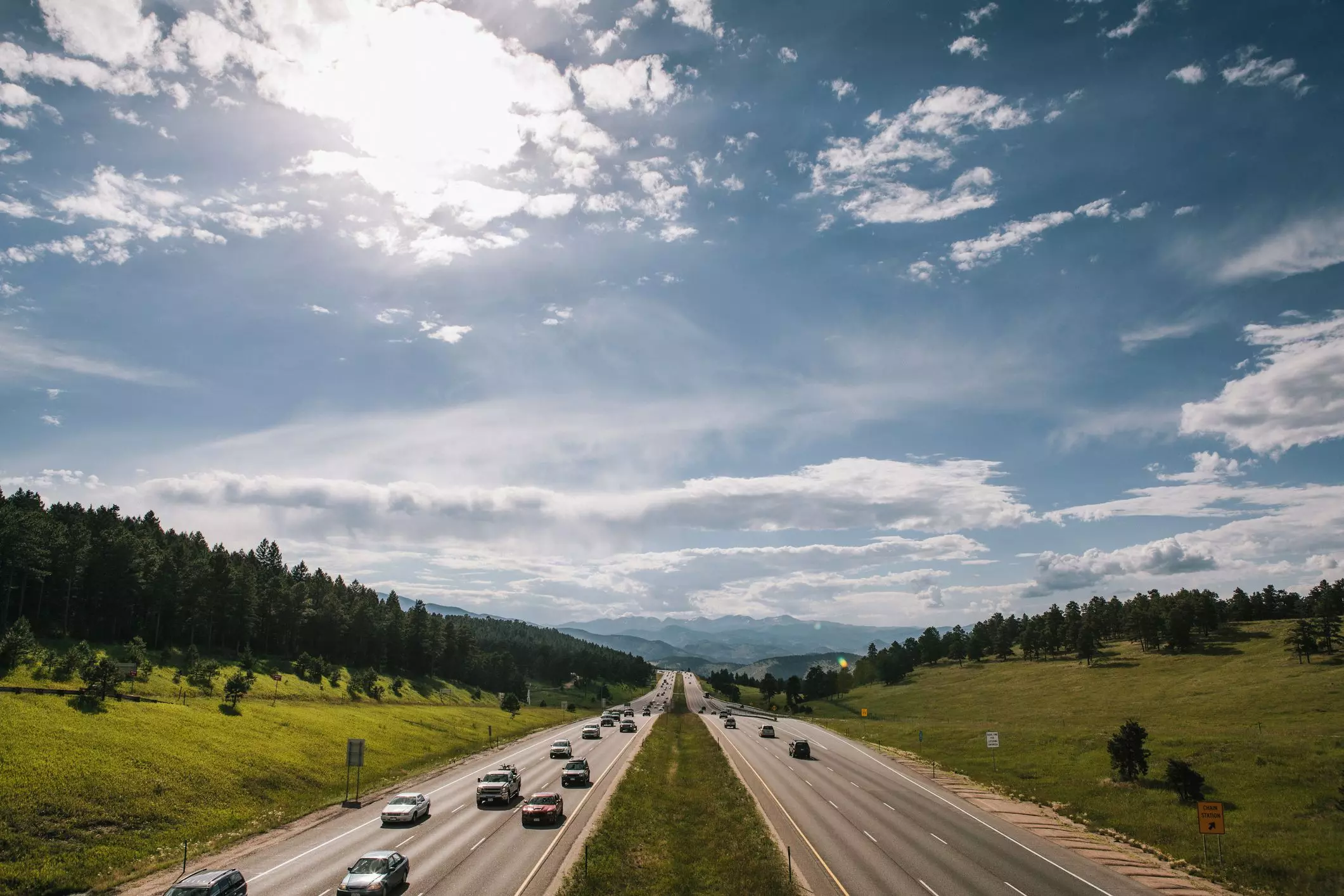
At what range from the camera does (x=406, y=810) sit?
37.7m

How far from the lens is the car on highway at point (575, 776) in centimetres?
5056

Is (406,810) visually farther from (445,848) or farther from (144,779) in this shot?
(144,779)

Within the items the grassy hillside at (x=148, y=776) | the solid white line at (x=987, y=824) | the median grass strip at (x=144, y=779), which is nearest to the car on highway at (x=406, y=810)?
the median grass strip at (x=144, y=779)

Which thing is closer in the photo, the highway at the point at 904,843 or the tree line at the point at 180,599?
the highway at the point at 904,843

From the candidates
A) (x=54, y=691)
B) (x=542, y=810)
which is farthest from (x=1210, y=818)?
(x=54, y=691)

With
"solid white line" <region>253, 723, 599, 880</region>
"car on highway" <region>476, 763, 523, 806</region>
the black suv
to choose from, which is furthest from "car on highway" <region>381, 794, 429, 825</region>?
the black suv

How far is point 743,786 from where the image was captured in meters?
52.2

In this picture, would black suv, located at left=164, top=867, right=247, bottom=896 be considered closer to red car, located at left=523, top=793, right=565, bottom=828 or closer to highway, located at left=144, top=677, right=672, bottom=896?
highway, located at left=144, top=677, right=672, bottom=896

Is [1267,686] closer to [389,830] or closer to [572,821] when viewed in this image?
[572,821]

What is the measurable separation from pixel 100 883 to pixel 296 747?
29965 mm

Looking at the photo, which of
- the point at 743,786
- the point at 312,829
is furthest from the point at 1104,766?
the point at 312,829

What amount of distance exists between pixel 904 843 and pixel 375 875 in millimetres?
26186

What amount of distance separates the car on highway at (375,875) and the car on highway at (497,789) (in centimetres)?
1559

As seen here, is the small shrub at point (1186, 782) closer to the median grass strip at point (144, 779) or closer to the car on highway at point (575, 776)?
the car on highway at point (575, 776)
